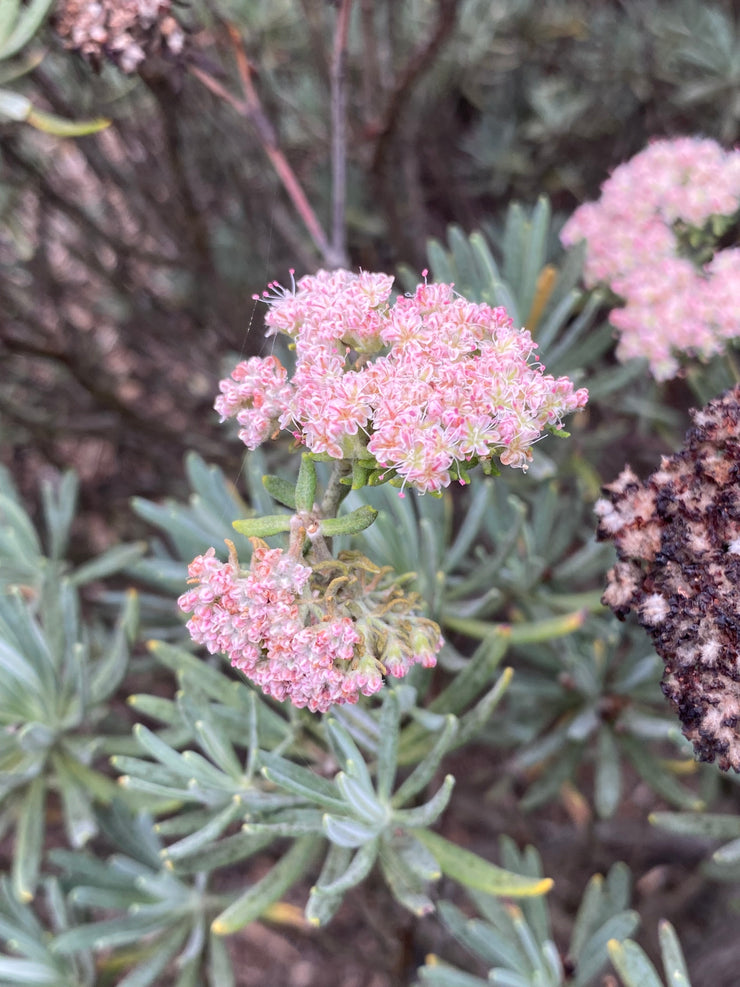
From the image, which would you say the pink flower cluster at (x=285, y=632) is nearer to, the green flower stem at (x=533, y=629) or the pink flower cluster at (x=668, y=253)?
the green flower stem at (x=533, y=629)

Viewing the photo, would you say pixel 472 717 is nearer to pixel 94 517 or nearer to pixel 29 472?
pixel 94 517

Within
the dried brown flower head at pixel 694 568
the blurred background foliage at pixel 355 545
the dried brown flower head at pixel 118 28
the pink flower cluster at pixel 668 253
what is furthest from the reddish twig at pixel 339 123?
the dried brown flower head at pixel 694 568

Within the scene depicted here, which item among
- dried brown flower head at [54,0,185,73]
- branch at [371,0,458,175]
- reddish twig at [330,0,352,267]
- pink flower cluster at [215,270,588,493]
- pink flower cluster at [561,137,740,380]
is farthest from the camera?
branch at [371,0,458,175]

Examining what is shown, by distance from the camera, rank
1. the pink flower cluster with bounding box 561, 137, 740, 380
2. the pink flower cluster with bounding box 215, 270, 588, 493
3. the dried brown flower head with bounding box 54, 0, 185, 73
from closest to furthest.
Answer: the pink flower cluster with bounding box 215, 270, 588, 493 → the dried brown flower head with bounding box 54, 0, 185, 73 → the pink flower cluster with bounding box 561, 137, 740, 380

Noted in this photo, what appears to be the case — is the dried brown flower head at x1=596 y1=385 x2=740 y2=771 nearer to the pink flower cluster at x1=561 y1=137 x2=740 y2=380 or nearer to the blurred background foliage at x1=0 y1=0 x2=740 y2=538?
the pink flower cluster at x1=561 y1=137 x2=740 y2=380

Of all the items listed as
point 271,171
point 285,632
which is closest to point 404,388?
point 285,632

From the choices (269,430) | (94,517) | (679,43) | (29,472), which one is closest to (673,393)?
(679,43)

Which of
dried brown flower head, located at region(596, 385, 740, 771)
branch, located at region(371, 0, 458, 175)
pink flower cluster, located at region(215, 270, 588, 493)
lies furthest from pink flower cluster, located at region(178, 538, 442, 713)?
branch, located at region(371, 0, 458, 175)
